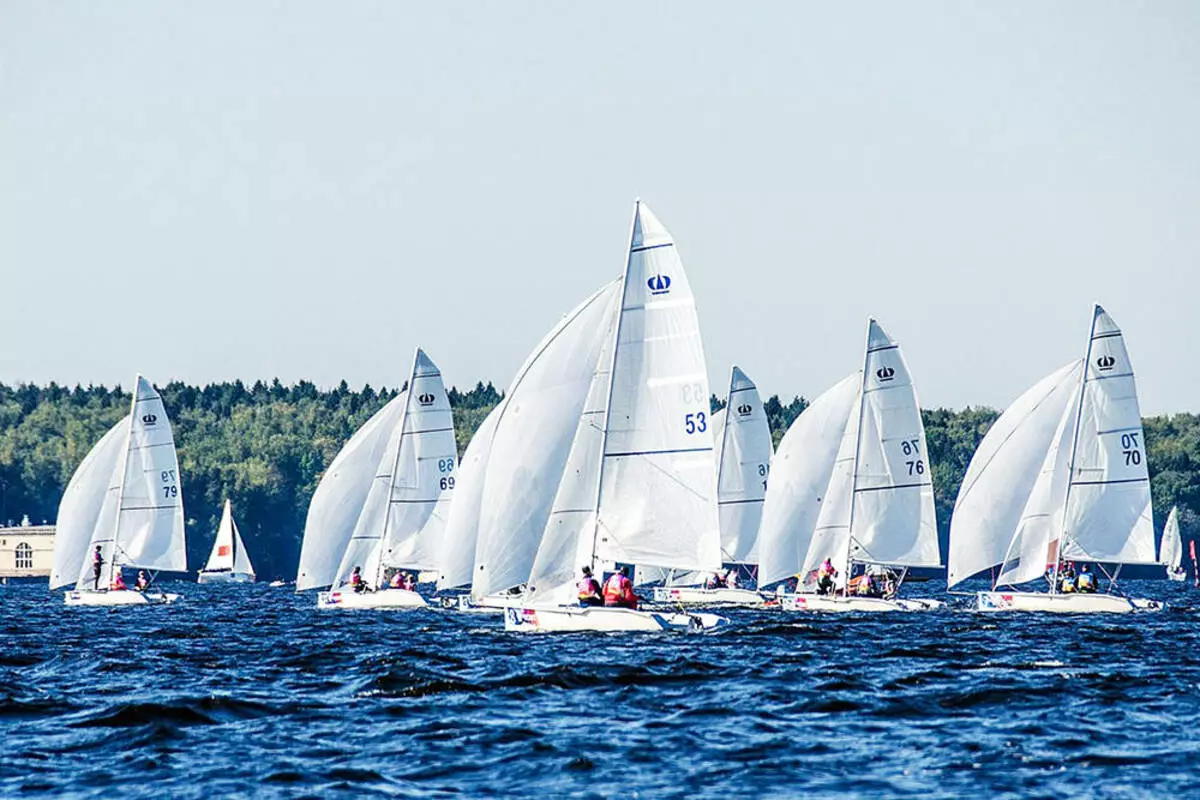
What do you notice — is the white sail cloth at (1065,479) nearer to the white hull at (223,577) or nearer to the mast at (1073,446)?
the mast at (1073,446)

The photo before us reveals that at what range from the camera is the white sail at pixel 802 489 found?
202 feet

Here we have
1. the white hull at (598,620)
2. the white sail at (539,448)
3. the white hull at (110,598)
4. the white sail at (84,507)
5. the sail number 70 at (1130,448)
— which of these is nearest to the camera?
the white hull at (598,620)

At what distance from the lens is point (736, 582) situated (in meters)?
68.6

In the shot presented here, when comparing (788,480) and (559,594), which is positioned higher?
(788,480)

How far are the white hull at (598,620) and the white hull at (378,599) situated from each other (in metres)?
21.1

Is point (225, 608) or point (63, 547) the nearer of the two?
point (225, 608)

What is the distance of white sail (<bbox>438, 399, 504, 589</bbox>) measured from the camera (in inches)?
1970

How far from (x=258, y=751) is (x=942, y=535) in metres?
143

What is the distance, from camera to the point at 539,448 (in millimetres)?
41531

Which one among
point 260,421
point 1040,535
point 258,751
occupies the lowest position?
point 258,751

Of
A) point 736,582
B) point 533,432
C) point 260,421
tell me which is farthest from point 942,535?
point 533,432

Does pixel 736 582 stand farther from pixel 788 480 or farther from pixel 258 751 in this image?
pixel 258 751

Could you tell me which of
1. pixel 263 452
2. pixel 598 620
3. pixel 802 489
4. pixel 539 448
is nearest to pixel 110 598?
pixel 802 489

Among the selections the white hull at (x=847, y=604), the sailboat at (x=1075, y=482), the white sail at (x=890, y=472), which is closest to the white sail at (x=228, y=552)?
the white sail at (x=890, y=472)
